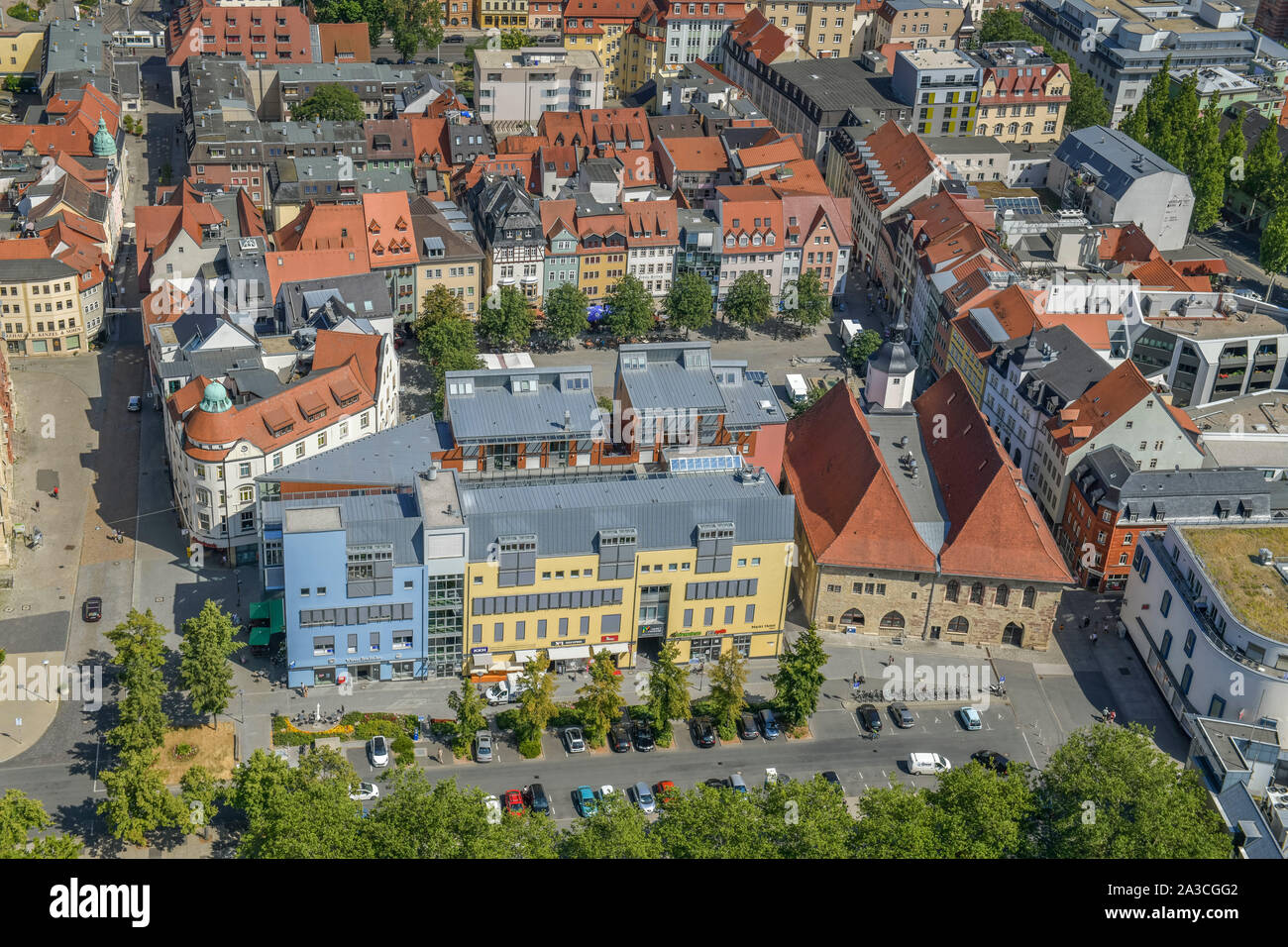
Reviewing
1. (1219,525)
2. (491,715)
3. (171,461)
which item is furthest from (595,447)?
(1219,525)

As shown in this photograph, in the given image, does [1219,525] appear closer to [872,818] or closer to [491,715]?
[872,818]

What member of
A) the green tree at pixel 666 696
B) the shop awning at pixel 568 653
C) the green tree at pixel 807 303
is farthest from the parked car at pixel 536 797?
the green tree at pixel 807 303

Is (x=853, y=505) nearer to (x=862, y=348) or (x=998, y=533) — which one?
(x=998, y=533)

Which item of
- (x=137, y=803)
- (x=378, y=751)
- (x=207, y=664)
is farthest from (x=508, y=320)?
(x=137, y=803)

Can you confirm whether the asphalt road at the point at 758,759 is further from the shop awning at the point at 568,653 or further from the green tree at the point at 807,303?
the green tree at the point at 807,303

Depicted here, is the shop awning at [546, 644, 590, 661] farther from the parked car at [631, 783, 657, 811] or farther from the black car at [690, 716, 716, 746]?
the parked car at [631, 783, 657, 811]

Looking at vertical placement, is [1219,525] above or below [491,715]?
above
